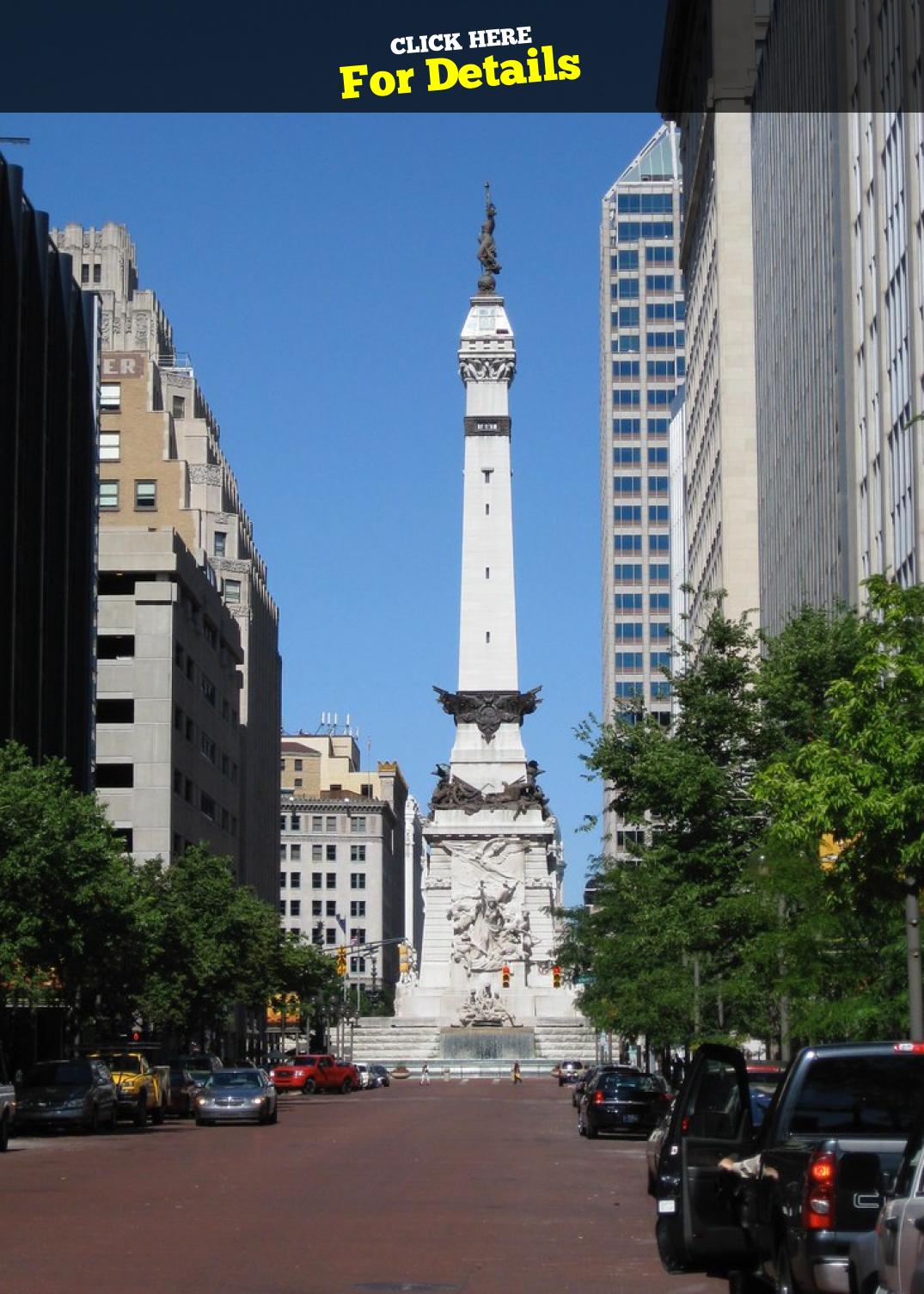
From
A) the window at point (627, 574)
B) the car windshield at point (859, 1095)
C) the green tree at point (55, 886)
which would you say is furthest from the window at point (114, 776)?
the car windshield at point (859, 1095)

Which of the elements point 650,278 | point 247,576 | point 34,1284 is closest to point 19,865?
point 34,1284

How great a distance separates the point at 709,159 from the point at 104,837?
58.6m

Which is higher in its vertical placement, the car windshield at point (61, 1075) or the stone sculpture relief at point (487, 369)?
the stone sculpture relief at point (487, 369)

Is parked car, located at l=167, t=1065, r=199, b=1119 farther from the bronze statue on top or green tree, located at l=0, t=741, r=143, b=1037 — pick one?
the bronze statue on top

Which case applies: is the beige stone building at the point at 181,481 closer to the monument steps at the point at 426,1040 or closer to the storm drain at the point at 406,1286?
the monument steps at the point at 426,1040

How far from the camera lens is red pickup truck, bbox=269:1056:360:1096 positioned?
260ft

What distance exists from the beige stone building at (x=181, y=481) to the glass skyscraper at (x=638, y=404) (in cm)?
2882

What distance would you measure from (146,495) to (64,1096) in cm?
6557

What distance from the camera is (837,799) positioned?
23.1 meters

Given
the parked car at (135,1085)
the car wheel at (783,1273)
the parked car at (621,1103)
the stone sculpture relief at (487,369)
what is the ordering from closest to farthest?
the car wheel at (783,1273) → the parked car at (621,1103) → the parked car at (135,1085) → the stone sculpture relief at (487,369)

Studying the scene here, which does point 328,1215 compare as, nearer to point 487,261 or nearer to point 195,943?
point 195,943

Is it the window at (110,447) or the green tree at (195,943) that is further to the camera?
the window at (110,447)

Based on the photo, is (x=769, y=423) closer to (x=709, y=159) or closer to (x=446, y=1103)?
(x=709, y=159)

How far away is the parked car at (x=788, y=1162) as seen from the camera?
41.3 feet
